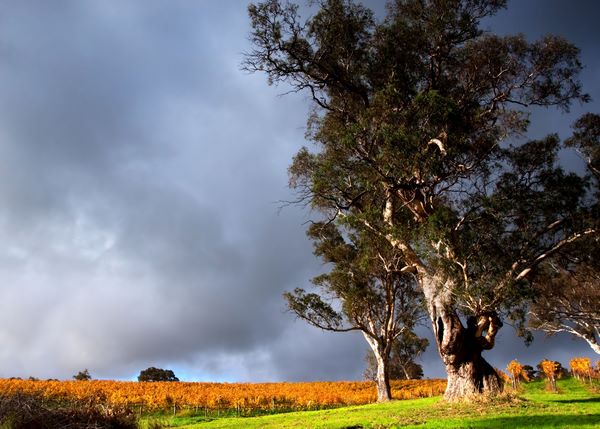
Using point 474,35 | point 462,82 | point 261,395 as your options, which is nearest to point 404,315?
point 261,395

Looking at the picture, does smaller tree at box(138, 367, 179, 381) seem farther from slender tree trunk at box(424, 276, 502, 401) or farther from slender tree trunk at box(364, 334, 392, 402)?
slender tree trunk at box(424, 276, 502, 401)

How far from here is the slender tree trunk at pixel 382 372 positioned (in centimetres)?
3425

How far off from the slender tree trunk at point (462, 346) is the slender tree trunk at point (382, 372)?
33.3 ft

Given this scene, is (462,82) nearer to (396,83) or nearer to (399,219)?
(396,83)

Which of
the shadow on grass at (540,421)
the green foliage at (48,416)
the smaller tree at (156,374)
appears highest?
the smaller tree at (156,374)

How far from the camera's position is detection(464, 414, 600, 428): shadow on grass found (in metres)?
15.4

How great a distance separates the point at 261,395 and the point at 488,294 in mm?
21942

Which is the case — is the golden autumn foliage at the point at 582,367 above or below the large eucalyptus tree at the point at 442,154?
below

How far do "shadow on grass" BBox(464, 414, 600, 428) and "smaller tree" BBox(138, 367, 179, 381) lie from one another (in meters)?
67.2

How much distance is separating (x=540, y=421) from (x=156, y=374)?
231ft

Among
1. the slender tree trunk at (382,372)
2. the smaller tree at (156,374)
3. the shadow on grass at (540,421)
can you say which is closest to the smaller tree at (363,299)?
the slender tree trunk at (382,372)

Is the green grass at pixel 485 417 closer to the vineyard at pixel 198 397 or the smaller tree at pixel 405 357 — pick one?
the vineyard at pixel 198 397

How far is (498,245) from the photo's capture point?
2411 centimetres

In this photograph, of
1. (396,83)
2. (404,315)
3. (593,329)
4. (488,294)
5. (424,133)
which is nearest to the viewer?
(488,294)
